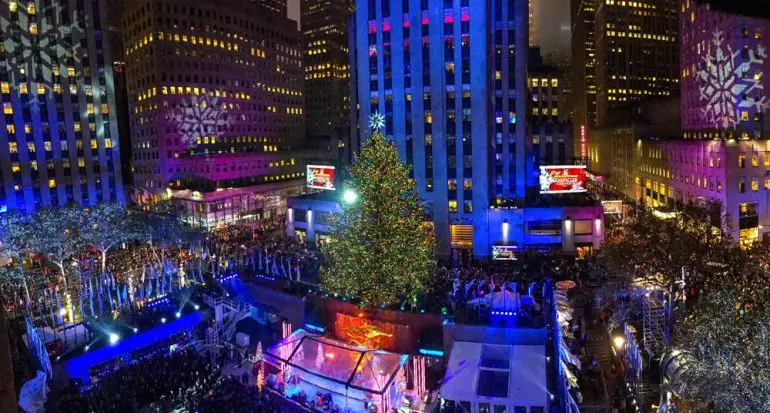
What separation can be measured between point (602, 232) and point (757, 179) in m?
18.9

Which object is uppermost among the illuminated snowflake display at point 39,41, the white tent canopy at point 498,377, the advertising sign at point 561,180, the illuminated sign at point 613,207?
the illuminated snowflake display at point 39,41

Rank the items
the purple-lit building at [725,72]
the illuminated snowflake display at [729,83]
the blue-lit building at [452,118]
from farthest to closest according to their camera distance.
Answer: the illuminated snowflake display at [729,83] < the purple-lit building at [725,72] < the blue-lit building at [452,118]

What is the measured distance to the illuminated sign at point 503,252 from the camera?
4842 centimetres

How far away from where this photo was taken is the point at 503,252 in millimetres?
48938

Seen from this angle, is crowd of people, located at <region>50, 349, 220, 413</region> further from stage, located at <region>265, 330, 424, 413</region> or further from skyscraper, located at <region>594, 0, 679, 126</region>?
skyscraper, located at <region>594, 0, 679, 126</region>

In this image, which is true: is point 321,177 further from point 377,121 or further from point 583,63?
point 583,63

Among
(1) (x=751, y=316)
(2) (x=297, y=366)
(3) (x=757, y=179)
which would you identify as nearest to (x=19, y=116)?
(2) (x=297, y=366)

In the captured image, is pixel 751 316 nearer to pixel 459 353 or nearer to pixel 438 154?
pixel 459 353

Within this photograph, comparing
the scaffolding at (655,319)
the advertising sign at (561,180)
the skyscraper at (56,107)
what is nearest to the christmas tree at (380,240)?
the scaffolding at (655,319)

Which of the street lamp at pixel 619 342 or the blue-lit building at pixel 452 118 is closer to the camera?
the street lamp at pixel 619 342

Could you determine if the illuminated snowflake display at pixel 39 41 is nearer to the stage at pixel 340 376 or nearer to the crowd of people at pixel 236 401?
the stage at pixel 340 376

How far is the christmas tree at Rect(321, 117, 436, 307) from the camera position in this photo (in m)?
28.5

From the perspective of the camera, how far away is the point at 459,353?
22453mm

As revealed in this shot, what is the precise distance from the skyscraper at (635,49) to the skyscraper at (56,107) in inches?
4326
